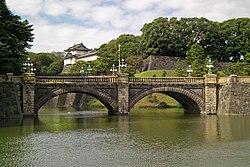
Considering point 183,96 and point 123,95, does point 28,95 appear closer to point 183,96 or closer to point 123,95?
point 123,95

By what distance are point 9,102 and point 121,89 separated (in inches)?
539

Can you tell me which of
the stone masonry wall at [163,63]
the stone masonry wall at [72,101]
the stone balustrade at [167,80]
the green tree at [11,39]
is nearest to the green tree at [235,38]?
the stone masonry wall at [163,63]

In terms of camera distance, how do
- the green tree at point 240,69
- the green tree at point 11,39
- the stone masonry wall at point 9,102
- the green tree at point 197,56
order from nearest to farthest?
the stone masonry wall at point 9,102
the green tree at point 11,39
the green tree at point 240,69
the green tree at point 197,56

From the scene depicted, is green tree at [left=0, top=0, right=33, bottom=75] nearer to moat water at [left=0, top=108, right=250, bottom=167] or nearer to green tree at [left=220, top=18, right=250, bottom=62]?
moat water at [left=0, top=108, right=250, bottom=167]

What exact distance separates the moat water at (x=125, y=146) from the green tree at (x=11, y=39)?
10077mm

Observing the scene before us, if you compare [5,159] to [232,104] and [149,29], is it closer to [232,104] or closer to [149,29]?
[232,104]

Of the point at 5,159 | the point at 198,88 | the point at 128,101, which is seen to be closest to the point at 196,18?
the point at 198,88

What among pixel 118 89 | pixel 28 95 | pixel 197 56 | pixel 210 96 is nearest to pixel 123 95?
→ pixel 118 89

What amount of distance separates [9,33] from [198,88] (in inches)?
970

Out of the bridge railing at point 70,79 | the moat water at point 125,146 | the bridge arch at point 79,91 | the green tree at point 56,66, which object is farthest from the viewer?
the green tree at point 56,66

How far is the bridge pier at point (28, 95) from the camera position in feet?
143

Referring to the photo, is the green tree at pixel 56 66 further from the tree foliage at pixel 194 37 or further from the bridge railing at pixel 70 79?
the bridge railing at pixel 70 79

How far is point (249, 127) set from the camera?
1341 inches

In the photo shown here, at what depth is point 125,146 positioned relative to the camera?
24344 mm
